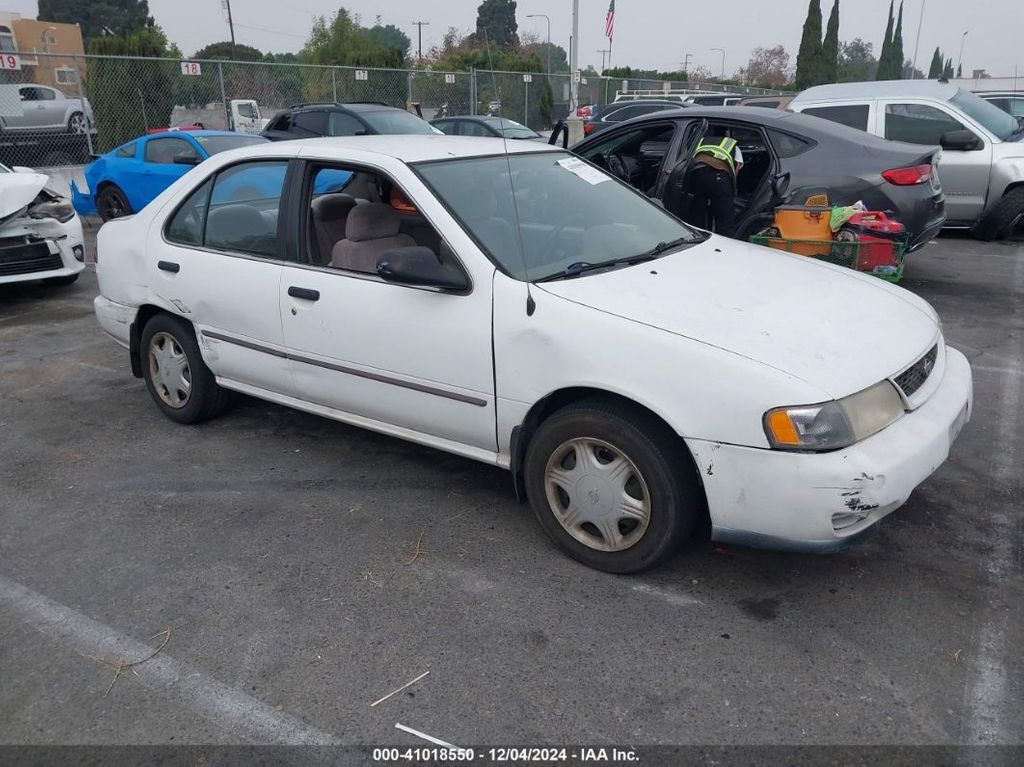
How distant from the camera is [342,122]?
12.5 m

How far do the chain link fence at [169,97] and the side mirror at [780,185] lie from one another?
11984 mm

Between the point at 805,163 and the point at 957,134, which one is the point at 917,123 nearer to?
the point at 957,134

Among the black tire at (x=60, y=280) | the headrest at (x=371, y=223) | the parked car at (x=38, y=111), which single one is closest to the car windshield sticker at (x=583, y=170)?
the headrest at (x=371, y=223)

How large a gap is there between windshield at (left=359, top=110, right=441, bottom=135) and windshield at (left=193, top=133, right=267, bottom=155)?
1.74 m

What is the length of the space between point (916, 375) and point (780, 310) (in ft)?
1.87

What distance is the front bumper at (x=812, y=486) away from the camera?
284 cm

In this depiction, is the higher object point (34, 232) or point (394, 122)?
point (394, 122)

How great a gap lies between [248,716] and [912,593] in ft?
7.87

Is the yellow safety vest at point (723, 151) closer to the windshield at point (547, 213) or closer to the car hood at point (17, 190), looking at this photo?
the windshield at point (547, 213)

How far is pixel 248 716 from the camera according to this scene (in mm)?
2662

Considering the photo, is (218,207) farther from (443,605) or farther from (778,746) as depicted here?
(778,746)

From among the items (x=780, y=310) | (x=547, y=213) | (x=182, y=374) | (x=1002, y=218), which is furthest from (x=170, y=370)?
(x=1002, y=218)

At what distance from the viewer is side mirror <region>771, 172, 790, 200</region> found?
6.84 metres

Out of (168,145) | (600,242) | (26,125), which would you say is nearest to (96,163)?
(168,145)
